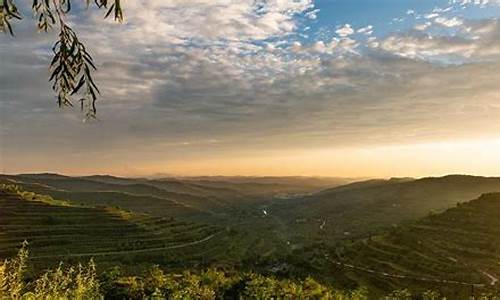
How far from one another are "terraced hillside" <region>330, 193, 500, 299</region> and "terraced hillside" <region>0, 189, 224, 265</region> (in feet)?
139

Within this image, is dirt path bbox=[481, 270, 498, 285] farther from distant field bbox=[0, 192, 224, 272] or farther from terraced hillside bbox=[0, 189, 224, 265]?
distant field bbox=[0, 192, 224, 272]

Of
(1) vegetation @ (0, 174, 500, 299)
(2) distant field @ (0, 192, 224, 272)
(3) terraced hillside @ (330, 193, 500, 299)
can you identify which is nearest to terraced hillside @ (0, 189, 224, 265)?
(2) distant field @ (0, 192, 224, 272)

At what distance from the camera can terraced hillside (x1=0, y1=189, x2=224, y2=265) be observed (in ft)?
355

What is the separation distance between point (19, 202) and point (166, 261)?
48675 millimetres

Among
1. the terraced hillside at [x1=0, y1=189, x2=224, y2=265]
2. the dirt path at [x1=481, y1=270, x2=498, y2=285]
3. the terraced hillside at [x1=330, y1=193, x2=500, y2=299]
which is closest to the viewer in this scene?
the dirt path at [x1=481, y1=270, x2=498, y2=285]

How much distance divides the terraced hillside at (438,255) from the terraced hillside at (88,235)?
42490mm

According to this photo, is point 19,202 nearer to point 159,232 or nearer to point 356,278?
point 159,232

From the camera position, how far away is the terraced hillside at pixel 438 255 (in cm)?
8525

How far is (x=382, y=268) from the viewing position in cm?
9475

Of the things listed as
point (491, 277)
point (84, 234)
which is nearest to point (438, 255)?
point (491, 277)

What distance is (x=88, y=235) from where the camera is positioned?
408 feet

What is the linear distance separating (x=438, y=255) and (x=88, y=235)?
277 feet

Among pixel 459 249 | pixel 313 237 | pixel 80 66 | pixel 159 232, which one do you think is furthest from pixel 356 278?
pixel 313 237

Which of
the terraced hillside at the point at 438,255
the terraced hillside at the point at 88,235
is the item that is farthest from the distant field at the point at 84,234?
the terraced hillside at the point at 438,255
